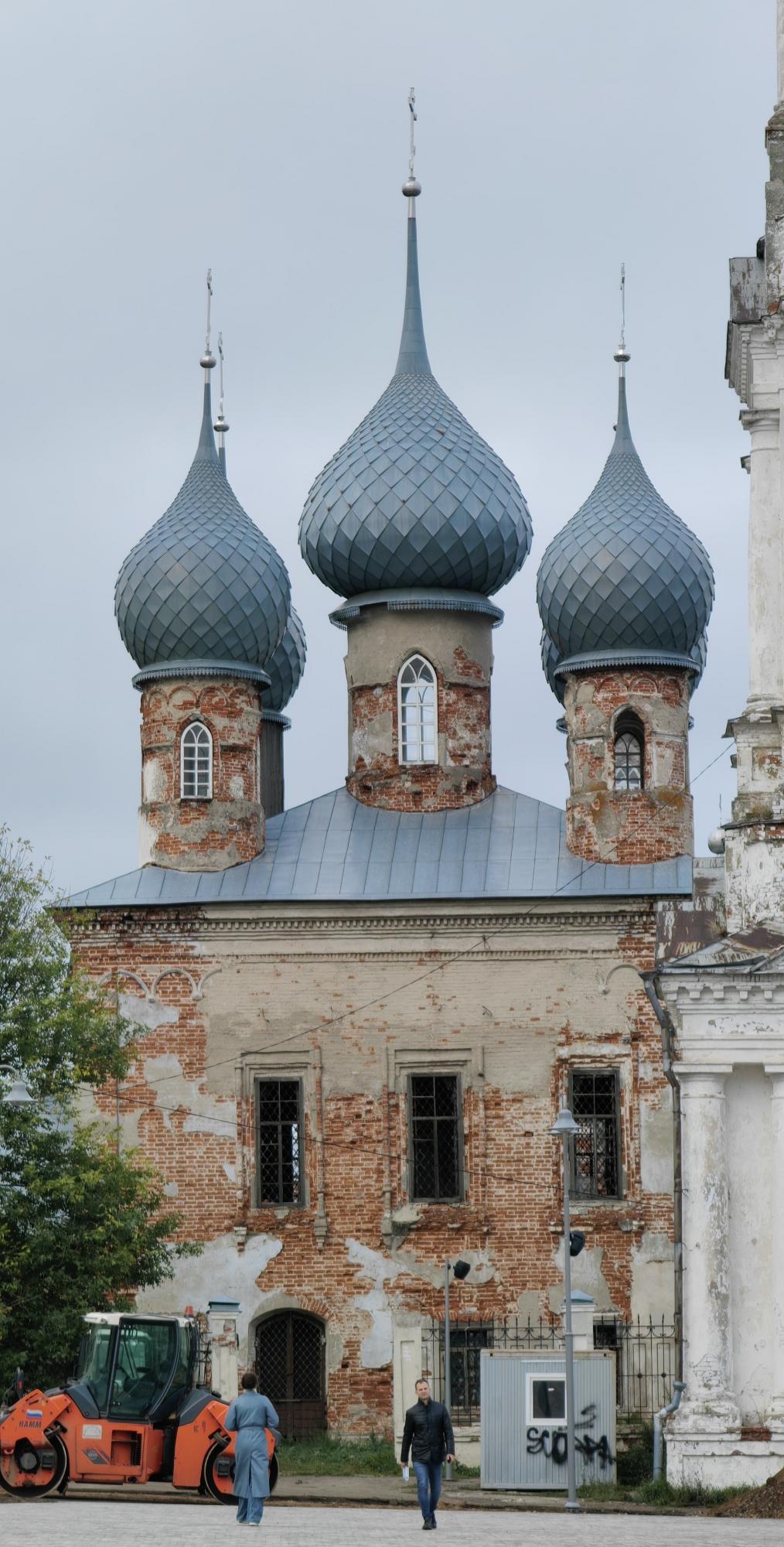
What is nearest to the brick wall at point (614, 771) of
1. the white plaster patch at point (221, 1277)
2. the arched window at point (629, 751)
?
the arched window at point (629, 751)

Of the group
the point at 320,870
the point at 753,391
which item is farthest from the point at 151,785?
the point at 753,391

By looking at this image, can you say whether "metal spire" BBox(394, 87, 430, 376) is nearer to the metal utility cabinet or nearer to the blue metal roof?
the blue metal roof

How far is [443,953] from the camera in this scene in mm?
31609

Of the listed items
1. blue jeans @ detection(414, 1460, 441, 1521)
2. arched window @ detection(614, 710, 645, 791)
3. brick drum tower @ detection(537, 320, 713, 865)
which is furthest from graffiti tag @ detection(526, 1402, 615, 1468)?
arched window @ detection(614, 710, 645, 791)

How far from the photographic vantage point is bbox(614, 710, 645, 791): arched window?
33125 millimetres

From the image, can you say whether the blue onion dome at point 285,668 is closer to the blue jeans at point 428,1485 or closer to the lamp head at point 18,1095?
the lamp head at point 18,1095

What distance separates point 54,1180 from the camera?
26109mm

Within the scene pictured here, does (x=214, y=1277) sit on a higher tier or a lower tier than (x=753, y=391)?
lower

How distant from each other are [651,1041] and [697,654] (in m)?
5.96

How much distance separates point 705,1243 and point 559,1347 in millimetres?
8427

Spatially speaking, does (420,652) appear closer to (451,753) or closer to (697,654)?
(451,753)

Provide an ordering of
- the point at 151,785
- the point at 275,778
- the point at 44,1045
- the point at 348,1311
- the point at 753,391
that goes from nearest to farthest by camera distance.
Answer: the point at 753,391 → the point at 44,1045 → the point at 348,1311 → the point at 151,785 → the point at 275,778

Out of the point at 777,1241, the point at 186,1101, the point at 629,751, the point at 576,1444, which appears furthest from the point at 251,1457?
the point at 629,751

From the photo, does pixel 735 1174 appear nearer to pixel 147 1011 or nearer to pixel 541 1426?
pixel 541 1426
